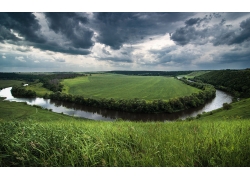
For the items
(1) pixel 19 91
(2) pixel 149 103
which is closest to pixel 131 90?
(2) pixel 149 103

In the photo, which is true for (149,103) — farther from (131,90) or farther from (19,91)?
(19,91)

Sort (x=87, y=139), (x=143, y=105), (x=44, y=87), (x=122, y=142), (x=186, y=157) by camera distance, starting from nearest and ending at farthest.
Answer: (x=186, y=157) < (x=122, y=142) < (x=87, y=139) < (x=143, y=105) < (x=44, y=87)

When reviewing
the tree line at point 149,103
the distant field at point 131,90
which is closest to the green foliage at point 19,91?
the distant field at point 131,90

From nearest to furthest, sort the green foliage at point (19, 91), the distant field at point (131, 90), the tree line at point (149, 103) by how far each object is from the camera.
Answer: the green foliage at point (19, 91)
the tree line at point (149, 103)
the distant field at point (131, 90)

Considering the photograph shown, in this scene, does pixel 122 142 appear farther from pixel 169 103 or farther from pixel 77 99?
pixel 77 99

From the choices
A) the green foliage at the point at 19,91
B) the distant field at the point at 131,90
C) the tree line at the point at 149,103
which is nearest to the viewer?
the green foliage at the point at 19,91

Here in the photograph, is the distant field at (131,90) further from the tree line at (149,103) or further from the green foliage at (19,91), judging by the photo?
the green foliage at (19,91)

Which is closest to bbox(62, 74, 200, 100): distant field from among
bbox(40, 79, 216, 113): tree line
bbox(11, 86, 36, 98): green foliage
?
bbox(40, 79, 216, 113): tree line

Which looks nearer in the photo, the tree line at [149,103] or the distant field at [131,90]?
the tree line at [149,103]

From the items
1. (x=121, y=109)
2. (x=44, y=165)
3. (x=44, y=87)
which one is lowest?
(x=121, y=109)

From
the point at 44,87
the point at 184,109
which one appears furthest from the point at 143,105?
the point at 44,87

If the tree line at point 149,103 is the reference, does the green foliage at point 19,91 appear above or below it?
above
